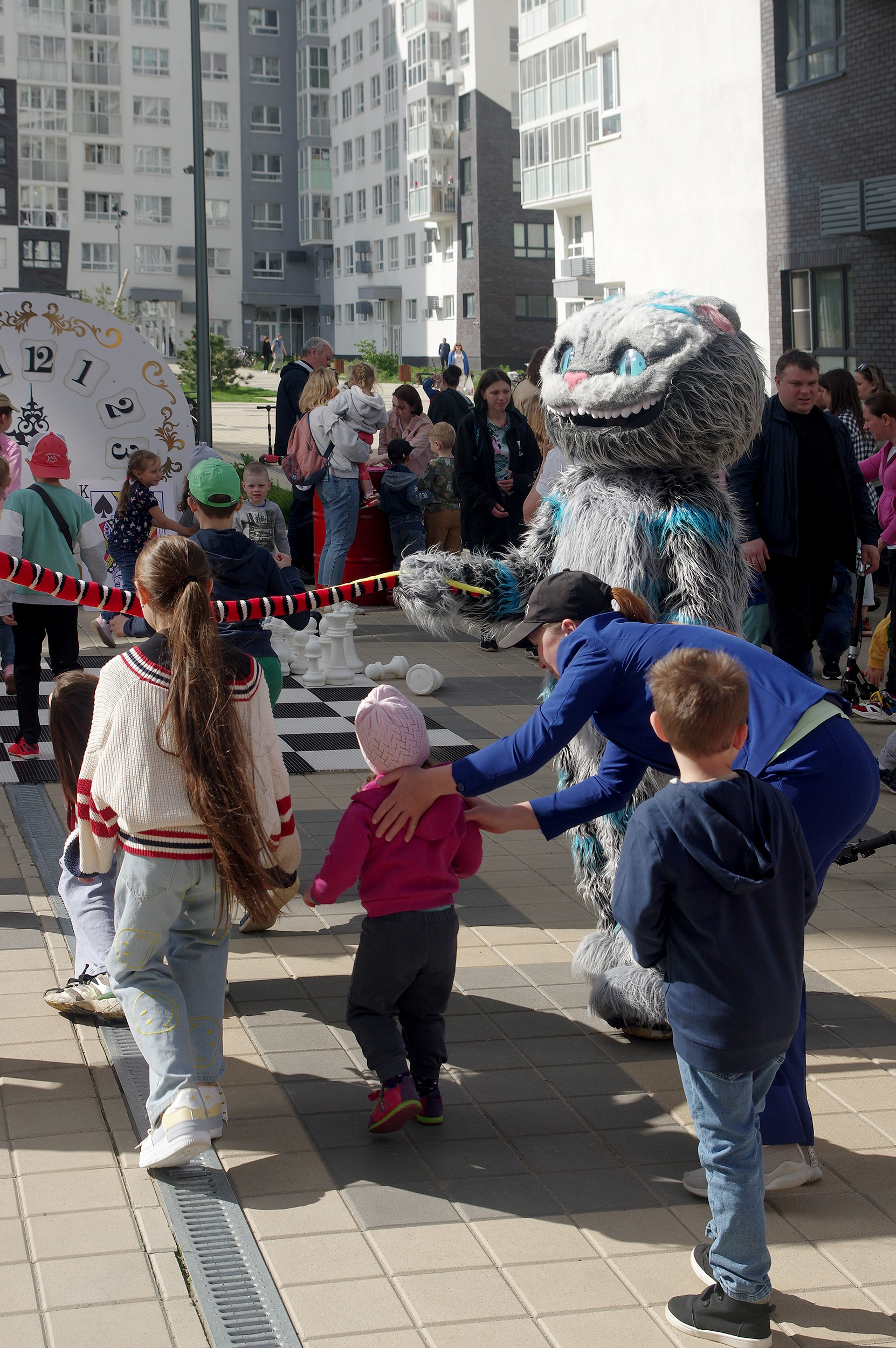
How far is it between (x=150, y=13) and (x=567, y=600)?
72.4 m

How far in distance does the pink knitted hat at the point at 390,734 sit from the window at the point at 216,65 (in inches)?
2863

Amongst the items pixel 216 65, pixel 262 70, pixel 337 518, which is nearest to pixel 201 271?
pixel 337 518

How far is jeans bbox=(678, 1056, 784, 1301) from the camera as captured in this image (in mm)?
2758

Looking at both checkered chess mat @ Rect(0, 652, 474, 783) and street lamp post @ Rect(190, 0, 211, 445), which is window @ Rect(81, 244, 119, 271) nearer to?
street lamp post @ Rect(190, 0, 211, 445)

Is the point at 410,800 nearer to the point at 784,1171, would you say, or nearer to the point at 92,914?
the point at 784,1171

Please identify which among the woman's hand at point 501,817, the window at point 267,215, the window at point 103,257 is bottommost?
the woman's hand at point 501,817

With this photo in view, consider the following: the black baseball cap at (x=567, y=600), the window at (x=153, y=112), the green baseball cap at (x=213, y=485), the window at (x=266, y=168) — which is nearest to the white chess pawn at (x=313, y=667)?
the green baseball cap at (x=213, y=485)

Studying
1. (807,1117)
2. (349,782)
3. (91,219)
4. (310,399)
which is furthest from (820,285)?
(91,219)

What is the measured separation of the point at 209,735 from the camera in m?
3.41

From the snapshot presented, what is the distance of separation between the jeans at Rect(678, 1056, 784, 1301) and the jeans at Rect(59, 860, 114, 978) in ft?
7.11

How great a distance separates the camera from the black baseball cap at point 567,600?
363 cm

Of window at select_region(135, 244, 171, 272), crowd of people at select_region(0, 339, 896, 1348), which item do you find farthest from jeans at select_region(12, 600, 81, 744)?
window at select_region(135, 244, 171, 272)

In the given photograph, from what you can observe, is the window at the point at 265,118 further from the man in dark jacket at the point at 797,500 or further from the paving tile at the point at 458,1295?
the paving tile at the point at 458,1295

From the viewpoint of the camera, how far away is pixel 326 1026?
4.32 metres
